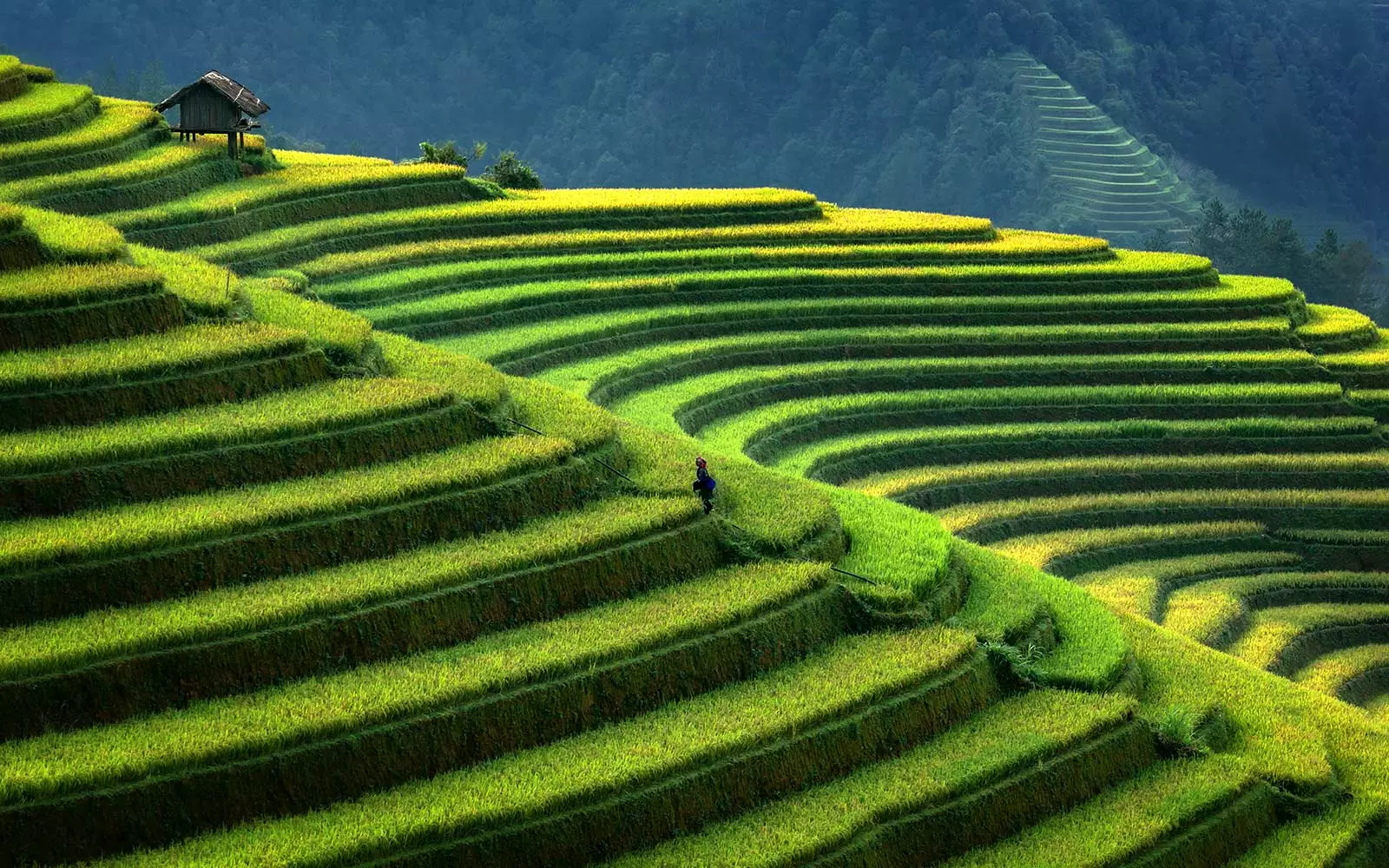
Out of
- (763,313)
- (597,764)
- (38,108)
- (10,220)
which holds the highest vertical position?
(38,108)

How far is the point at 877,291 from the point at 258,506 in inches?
674

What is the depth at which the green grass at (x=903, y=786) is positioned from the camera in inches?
432

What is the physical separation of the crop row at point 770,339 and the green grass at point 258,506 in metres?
7.10

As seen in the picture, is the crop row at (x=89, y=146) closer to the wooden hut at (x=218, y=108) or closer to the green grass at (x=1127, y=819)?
the wooden hut at (x=218, y=108)

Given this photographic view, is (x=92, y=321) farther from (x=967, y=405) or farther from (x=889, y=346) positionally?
(x=889, y=346)

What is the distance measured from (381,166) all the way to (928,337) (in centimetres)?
952

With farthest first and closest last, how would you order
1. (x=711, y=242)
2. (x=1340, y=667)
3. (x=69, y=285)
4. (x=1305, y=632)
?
(x=711, y=242) < (x=1305, y=632) < (x=1340, y=667) < (x=69, y=285)

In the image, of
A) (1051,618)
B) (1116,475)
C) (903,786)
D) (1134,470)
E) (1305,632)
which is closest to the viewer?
(903,786)

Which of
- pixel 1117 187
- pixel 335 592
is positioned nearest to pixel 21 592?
pixel 335 592

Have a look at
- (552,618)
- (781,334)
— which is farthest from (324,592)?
(781,334)

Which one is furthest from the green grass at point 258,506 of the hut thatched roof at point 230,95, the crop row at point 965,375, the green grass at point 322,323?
the hut thatched roof at point 230,95

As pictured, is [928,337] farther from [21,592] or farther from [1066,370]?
[21,592]

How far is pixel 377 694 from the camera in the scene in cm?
1121

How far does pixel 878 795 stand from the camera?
1180cm
